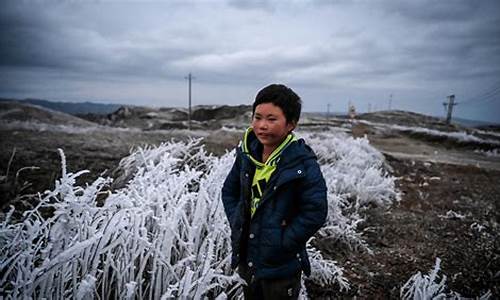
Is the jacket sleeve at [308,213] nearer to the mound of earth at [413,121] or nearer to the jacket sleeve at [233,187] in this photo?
the jacket sleeve at [233,187]

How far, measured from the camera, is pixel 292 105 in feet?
5.73

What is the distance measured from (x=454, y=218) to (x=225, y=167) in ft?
11.3

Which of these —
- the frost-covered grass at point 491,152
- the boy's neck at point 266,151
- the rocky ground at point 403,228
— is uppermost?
the boy's neck at point 266,151

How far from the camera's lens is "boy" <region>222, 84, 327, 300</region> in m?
1.68

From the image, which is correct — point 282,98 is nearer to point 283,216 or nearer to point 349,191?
point 283,216

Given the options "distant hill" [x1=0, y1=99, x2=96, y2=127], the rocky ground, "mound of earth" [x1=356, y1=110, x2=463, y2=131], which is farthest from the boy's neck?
"mound of earth" [x1=356, y1=110, x2=463, y2=131]

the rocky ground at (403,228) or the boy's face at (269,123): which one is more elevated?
the boy's face at (269,123)

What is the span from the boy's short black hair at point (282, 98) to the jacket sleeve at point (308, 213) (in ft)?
0.97

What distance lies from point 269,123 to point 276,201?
1.35 feet

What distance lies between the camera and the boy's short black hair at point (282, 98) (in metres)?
1.72

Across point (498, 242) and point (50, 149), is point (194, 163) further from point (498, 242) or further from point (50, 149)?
point (498, 242)

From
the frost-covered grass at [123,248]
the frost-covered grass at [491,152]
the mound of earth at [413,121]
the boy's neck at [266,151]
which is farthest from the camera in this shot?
the mound of earth at [413,121]

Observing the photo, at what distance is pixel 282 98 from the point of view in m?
1.72

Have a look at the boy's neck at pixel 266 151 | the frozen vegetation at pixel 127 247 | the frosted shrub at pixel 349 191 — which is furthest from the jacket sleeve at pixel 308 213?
the frosted shrub at pixel 349 191
